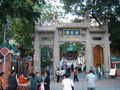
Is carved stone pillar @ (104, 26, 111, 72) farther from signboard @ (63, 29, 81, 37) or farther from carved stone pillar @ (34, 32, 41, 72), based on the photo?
carved stone pillar @ (34, 32, 41, 72)

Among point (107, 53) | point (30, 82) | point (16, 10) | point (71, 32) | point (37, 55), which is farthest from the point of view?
point (107, 53)

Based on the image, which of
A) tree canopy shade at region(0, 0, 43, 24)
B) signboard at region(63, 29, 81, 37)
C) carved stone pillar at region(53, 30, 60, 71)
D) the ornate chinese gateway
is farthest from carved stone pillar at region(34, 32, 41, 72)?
tree canopy shade at region(0, 0, 43, 24)

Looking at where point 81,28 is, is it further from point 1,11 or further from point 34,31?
point 1,11

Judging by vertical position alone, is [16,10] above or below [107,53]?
above

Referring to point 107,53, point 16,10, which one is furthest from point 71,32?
point 16,10

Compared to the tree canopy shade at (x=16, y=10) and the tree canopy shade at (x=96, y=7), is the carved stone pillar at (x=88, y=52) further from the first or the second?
the tree canopy shade at (x=16, y=10)

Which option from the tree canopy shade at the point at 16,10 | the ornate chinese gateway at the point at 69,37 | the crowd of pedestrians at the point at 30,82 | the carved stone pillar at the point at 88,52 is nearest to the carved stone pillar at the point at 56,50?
the ornate chinese gateway at the point at 69,37

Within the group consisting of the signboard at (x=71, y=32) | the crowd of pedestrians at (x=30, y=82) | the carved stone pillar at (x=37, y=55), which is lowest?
the crowd of pedestrians at (x=30, y=82)

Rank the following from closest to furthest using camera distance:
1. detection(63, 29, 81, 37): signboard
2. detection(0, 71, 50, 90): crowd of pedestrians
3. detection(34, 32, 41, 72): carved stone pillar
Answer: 1. detection(0, 71, 50, 90): crowd of pedestrians
2. detection(34, 32, 41, 72): carved stone pillar
3. detection(63, 29, 81, 37): signboard

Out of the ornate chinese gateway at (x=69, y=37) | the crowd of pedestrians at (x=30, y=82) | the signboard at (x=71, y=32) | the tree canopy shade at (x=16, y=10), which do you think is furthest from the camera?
the signboard at (x=71, y=32)

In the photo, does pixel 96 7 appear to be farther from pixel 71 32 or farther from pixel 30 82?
pixel 30 82

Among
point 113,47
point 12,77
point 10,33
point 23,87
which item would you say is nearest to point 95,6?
point 113,47

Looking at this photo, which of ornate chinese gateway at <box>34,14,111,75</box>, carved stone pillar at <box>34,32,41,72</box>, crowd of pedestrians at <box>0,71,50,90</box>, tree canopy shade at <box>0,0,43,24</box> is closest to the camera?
tree canopy shade at <box>0,0,43,24</box>

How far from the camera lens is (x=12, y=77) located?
795cm
